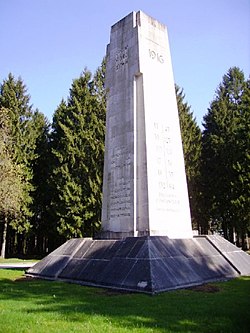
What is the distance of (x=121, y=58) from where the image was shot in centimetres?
1418

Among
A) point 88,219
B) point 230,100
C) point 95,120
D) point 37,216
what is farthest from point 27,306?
point 230,100

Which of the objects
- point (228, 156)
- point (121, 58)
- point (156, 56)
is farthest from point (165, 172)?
point (228, 156)

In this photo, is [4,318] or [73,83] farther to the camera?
[73,83]

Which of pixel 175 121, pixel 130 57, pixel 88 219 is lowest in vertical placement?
pixel 88 219

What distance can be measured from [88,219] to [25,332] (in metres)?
21.8

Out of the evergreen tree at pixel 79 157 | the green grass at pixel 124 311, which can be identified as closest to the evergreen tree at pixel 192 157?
the evergreen tree at pixel 79 157

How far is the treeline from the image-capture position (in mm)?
26953

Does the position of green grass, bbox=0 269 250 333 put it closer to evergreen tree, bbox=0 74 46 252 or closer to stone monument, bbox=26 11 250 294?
stone monument, bbox=26 11 250 294

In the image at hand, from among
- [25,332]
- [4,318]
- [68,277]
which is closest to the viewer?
[25,332]

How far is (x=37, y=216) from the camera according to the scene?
105 feet

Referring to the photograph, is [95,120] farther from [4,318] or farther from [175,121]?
[4,318]

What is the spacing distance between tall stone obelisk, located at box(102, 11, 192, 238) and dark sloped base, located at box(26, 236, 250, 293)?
97cm

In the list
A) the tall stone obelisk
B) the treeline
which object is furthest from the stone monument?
the treeline

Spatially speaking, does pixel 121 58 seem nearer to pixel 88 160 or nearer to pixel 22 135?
pixel 88 160
